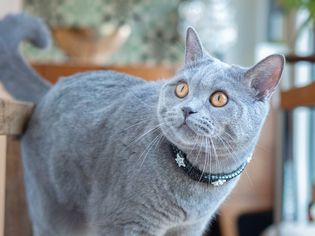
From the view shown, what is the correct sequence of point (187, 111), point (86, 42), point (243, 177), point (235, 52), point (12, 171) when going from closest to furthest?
1. point (187, 111)
2. point (12, 171)
3. point (243, 177)
4. point (86, 42)
5. point (235, 52)

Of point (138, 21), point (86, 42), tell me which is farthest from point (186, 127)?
point (138, 21)

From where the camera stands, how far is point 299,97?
1.37 m

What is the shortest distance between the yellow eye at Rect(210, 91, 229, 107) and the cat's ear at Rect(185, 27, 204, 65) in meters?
0.12

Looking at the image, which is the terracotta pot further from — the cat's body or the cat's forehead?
the cat's forehead

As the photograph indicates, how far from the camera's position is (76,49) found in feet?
7.66

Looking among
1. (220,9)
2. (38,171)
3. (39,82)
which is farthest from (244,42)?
(38,171)

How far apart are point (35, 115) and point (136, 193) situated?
Result: 390 mm

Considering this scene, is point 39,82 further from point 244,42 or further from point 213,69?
point 244,42

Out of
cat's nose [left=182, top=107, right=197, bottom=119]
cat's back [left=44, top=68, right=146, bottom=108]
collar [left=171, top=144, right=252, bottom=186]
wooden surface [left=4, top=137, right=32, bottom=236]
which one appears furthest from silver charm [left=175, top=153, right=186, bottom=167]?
wooden surface [left=4, top=137, right=32, bottom=236]

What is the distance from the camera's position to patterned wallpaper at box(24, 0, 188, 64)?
2.84 m

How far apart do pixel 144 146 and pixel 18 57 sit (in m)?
0.52

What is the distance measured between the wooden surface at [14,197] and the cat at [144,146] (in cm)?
6

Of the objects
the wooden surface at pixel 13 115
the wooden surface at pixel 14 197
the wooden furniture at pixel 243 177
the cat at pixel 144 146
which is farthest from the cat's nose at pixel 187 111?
the wooden furniture at pixel 243 177

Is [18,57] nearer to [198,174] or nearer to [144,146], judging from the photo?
[144,146]
